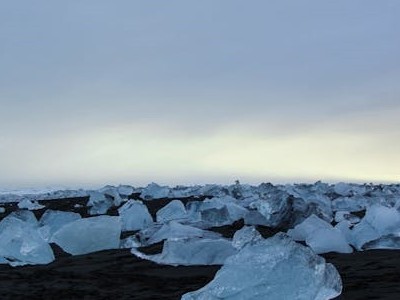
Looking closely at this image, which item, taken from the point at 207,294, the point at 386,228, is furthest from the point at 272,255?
the point at 386,228

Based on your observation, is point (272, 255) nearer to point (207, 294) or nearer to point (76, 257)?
point (207, 294)

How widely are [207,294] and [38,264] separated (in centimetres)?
189

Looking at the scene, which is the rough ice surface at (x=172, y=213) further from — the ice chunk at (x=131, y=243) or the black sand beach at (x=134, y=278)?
the black sand beach at (x=134, y=278)

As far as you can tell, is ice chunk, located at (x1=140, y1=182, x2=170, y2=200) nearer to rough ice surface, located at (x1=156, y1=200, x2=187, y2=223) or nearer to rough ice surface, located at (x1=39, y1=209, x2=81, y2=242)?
rough ice surface, located at (x1=156, y1=200, x2=187, y2=223)

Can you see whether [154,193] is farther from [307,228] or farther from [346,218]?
[307,228]

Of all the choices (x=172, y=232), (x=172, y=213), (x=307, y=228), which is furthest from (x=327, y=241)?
(x=172, y=213)

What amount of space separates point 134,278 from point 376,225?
2.63 metres

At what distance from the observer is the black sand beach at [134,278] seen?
295 centimetres

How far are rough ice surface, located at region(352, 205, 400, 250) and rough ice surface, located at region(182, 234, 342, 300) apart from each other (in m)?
1.99

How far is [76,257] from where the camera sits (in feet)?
14.1

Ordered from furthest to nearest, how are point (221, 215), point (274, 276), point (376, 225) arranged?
point (221, 215)
point (376, 225)
point (274, 276)

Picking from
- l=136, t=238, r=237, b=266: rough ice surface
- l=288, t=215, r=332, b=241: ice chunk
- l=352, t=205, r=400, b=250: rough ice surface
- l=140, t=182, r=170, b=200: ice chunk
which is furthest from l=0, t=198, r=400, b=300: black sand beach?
l=140, t=182, r=170, b=200: ice chunk

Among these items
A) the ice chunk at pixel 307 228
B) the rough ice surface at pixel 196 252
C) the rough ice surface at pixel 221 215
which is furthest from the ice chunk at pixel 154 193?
the rough ice surface at pixel 196 252

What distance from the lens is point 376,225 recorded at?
17.0 ft
